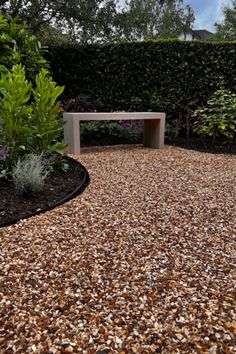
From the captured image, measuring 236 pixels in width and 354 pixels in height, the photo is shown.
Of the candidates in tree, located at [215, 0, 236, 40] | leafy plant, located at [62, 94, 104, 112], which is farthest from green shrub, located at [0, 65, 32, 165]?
tree, located at [215, 0, 236, 40]

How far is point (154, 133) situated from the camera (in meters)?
5.40

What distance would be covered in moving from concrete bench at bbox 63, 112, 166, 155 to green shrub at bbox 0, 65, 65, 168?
3.18ft

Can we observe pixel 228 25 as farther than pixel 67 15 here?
Yes

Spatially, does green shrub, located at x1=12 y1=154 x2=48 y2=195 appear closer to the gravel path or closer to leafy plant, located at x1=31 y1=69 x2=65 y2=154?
the gravel path

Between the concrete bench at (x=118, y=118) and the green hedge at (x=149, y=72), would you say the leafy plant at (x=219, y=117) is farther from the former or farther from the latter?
the concrete bench at (x=118, y=118)

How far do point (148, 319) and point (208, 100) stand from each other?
18.0 ft

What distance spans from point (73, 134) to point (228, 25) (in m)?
16.4

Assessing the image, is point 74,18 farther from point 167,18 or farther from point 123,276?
point 167,18

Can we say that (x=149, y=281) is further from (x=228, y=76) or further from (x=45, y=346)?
(x=228, y=76)

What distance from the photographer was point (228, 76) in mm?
6160

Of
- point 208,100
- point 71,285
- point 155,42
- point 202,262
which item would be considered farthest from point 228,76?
point 71,285

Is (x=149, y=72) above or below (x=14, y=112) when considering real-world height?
above

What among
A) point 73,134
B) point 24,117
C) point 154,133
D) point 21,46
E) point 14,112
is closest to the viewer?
point 14,112

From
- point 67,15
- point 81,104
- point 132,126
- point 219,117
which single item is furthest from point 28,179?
point 67,15
